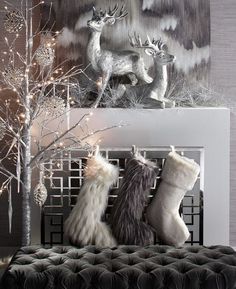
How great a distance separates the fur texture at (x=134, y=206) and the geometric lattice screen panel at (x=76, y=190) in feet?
0.80

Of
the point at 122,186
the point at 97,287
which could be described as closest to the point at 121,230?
the point at 122,186

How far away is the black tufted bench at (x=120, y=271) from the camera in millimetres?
2756

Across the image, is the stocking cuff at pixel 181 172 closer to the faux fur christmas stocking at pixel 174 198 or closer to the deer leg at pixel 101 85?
the faux fur christmas stocking at pixel 174 198

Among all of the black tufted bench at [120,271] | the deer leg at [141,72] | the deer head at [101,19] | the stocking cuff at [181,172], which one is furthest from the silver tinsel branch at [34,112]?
the black tufted bench at [120,271]

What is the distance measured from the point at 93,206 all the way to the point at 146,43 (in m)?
1.07

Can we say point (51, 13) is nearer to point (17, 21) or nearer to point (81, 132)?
point (17, 21)

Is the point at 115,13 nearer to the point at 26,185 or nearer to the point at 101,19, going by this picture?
the point at 101,19

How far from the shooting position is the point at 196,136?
3721 mm

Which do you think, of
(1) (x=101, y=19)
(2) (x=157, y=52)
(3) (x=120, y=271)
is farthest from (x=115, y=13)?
(3) (x=120, y=271)

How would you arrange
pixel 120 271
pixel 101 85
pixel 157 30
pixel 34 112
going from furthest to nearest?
1. pixel 157 30
2. pixel 101 85
3. pixel 34 112
4. pixel 120 271

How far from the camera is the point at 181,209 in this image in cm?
372

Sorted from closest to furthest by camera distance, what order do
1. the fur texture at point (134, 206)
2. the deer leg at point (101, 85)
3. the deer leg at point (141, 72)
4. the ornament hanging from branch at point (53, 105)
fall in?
the ornament hanging from branch at point (53, 105) → the fur texture at point (134, 206) → the deer leg at point (101, 85) → the deer leg at point (141, 72)

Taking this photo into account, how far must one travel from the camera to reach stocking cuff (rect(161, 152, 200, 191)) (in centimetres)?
348

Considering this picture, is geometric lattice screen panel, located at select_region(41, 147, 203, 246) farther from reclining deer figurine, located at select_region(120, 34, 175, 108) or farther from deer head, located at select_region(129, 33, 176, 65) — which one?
deer head, located at select_region(129, 33, 176, 65)
